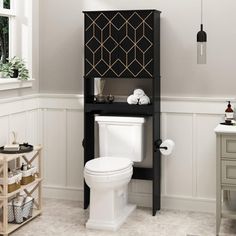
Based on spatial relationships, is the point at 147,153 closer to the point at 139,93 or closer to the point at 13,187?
the point at 139,93

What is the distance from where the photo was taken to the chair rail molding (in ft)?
14.0

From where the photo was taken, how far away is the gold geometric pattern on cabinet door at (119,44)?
4.14 m

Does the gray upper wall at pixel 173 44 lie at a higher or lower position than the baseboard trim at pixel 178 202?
higher

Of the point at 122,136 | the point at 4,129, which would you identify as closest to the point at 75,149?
the point at 122,136

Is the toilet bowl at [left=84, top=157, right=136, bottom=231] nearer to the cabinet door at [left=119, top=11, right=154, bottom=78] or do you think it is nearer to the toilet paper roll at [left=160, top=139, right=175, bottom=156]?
the toilet paper roll at [left=160, top=139, right=175, bottom=156]

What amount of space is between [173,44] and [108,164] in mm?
1169

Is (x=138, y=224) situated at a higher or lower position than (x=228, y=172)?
lower

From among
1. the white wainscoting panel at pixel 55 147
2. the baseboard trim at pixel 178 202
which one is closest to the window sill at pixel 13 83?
the white wainscoting panel at pixel 55 147

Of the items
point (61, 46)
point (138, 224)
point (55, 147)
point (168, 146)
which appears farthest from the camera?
point (55, 147)

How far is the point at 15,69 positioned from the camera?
4.27 metres

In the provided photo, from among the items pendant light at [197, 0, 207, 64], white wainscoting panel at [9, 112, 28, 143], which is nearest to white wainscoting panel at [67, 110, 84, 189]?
white wainscoting panel at [9, 112, 28, 143]

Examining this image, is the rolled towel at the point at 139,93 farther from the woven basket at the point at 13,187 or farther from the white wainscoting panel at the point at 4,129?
the woven basket at the point at 13,187

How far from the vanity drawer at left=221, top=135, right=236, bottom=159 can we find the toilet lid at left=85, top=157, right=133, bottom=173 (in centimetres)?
78

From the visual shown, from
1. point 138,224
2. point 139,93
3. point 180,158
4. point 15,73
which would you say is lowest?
point 138,224
